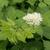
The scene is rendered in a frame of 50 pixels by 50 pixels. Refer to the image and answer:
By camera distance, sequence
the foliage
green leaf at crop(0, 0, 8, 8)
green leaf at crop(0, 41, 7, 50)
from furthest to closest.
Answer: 1. green leaf at crop(0, 0, 8, 8)
2. green leaf at crop(0, 41, 7, 50)
3. the foliage

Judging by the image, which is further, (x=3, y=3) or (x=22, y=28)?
(x=3, y=3)

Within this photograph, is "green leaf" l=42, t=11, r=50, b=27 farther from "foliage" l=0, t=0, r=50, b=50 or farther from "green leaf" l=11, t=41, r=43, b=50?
"green leaf" l=11, t=41, r=43, b=50

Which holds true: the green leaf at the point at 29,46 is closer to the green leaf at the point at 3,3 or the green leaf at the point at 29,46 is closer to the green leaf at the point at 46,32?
the green leaf at the point at 46,32

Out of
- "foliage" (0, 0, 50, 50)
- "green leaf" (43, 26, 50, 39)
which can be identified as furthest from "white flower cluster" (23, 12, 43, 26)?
"green leaf" (43, 26, 50, 39)

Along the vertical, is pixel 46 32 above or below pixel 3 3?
below

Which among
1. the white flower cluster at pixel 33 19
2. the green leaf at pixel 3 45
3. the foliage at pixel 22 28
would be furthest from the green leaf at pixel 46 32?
the green leaf at pixel 3 45

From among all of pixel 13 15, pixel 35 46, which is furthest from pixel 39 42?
pixel 13 15

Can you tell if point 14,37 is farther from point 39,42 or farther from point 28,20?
point 39,42

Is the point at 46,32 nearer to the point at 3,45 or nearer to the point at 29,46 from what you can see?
the point at 29,46

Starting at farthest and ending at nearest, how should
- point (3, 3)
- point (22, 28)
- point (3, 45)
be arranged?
point (3, 3) < point (3, 45) < point (22, 28)

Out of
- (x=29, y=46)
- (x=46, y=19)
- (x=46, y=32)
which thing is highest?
(x=46, y=19)

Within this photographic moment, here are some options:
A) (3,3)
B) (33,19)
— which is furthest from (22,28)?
(3,3)
